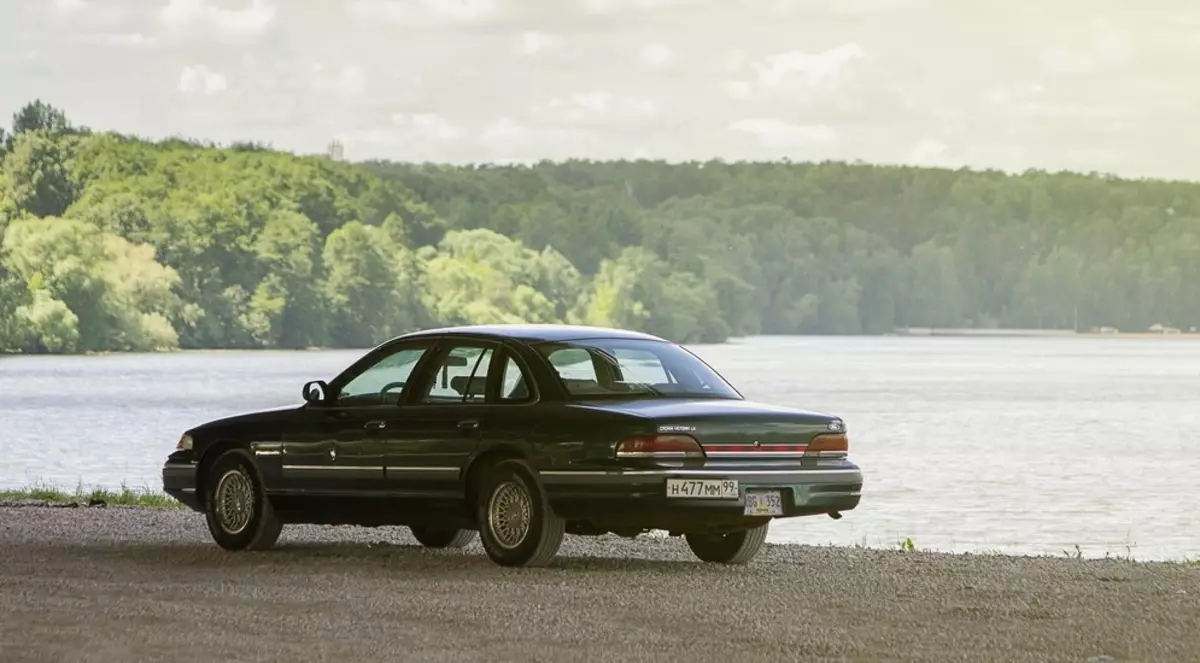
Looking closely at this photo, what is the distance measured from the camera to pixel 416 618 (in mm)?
11539

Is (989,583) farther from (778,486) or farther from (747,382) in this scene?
(747,382)

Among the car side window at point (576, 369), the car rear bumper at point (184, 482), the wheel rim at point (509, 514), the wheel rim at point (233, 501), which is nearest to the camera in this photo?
the wheel rim at point (509, 514)

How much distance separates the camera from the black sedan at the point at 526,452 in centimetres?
1370

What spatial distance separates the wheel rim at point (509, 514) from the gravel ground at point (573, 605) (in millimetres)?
267

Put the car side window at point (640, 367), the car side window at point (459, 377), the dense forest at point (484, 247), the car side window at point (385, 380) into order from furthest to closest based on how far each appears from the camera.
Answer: the dense forest at point (484, 247) < the car side window at point (385, 380) < the car side window at point (459, 377) < the car side window at point (640, 367)

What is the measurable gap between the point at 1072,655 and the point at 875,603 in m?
2.18

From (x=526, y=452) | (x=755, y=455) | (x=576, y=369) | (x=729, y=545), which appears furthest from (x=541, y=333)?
(x=729, y=545)

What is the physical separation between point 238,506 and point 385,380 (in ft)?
4.62

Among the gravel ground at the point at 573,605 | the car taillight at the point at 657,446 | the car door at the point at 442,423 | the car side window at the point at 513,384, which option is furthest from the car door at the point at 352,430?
the car taillight at the point at 657,446

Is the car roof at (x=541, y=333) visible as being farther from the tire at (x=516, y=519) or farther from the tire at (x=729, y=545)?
the tire at (x=729, y=545)

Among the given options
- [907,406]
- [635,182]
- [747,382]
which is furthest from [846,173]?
[907,406]

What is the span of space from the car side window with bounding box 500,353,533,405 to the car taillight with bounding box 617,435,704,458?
95 centimetres

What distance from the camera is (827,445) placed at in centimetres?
1427

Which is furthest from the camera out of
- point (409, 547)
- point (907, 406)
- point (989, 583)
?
point (907, 406)
